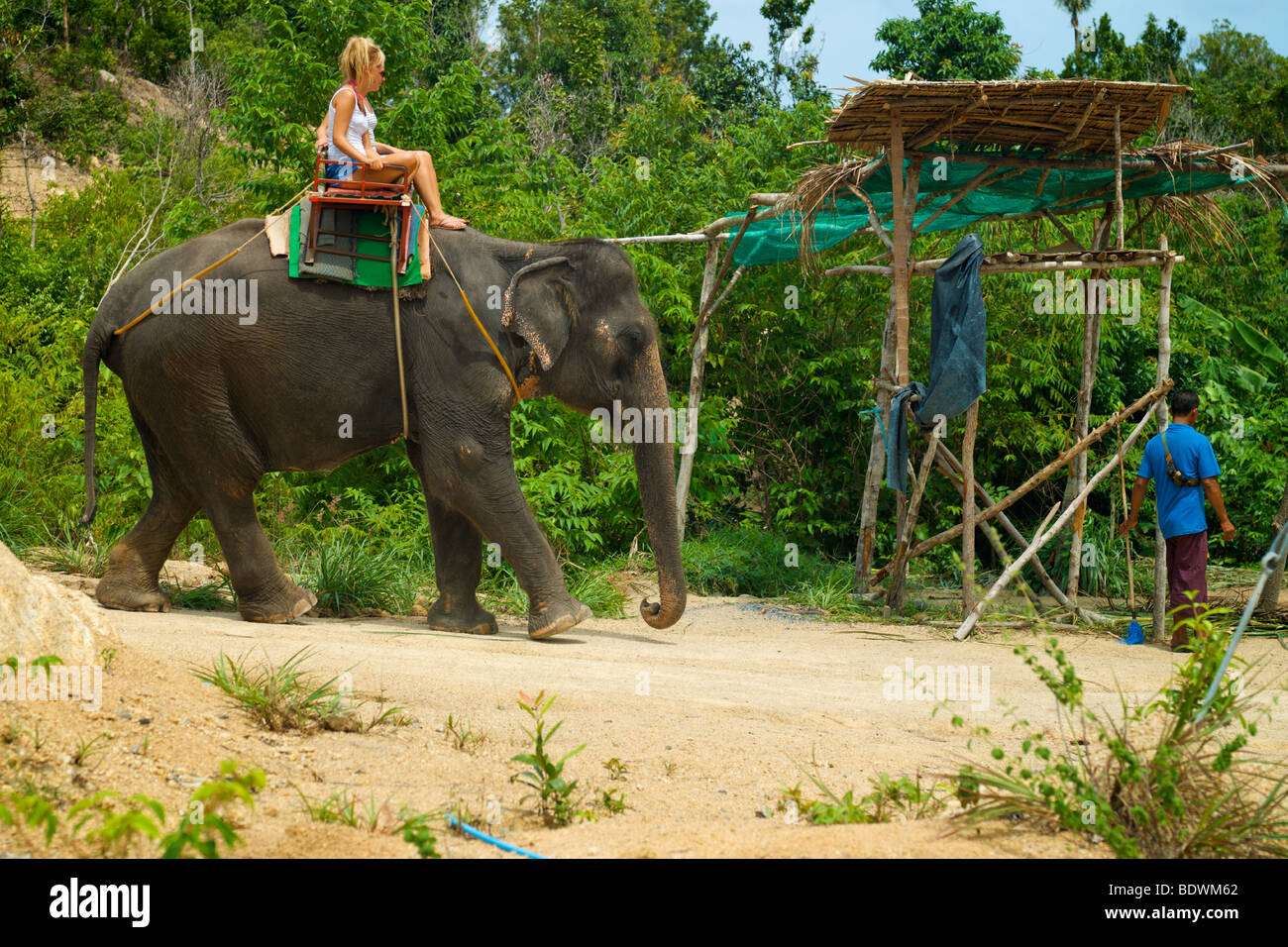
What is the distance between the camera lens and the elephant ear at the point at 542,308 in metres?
7.61

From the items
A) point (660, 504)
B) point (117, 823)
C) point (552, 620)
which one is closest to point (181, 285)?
point (552, 620)

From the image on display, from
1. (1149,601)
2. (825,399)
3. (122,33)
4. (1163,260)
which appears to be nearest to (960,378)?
(1163,260)

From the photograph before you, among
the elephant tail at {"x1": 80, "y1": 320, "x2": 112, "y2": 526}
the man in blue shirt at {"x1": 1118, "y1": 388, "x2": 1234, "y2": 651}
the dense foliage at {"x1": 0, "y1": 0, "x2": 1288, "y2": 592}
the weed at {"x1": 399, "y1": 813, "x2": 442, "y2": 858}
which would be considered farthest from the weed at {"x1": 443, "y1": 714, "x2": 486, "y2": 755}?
the man in blue shirt at {"x1": 1118, "y1": 388, "x2": 1234, "y2": 651}

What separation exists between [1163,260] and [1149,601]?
349 cm

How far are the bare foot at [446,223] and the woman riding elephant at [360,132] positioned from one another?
309 millimetres

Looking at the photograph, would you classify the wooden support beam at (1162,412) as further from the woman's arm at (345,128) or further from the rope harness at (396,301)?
the woman's arm at (345,128)

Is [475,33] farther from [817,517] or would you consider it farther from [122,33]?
[817,517]

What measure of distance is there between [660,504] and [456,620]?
5.32ft

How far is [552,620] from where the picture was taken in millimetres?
7453

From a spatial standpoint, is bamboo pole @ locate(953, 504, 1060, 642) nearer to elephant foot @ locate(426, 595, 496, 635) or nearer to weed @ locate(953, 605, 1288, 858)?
elephant foot @ locate(426, 595, 496, 635)

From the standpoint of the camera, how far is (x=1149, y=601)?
10867 millimetres

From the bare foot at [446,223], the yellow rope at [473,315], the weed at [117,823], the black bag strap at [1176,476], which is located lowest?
the weed at [117,823]

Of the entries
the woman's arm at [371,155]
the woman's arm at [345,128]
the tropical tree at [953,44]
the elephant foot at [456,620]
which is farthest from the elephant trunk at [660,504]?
the tropical tree at [953,44]

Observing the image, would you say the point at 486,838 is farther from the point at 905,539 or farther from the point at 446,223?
the point at 905,539
